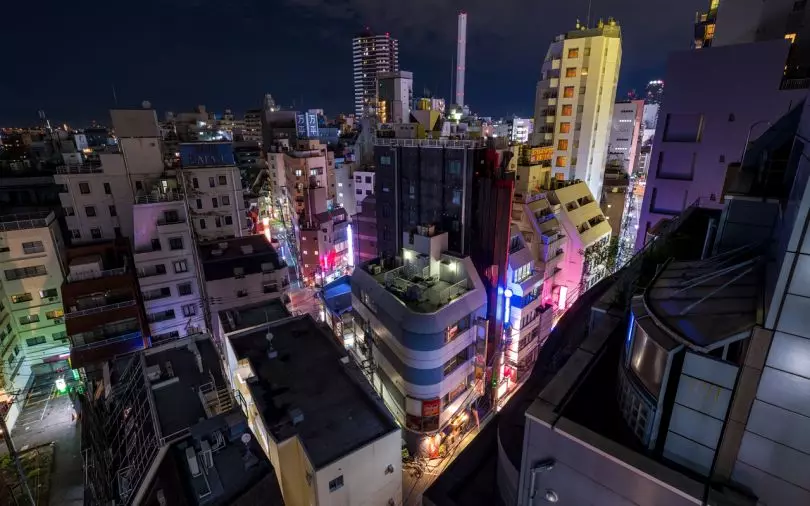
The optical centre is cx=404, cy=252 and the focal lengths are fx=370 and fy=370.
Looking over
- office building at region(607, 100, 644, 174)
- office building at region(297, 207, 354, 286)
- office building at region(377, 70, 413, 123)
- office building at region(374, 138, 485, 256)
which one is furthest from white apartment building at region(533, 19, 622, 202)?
office building at region(377, 70, 413, 123)

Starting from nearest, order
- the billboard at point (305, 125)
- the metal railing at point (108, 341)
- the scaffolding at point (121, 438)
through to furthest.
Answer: the scaffolding at point (121, 438) < the metal railing at point (108, 341) < the billboard at point (305, 125)

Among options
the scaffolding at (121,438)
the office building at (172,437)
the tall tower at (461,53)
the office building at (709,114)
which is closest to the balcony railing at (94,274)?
the office building at (172,437)

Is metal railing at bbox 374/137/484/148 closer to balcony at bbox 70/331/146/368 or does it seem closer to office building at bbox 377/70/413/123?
balcony at bbox 70/331/146/368

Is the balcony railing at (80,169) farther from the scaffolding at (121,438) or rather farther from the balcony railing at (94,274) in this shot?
the scaffolding at (121,438)

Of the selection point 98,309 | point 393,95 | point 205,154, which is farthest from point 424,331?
point 393,95

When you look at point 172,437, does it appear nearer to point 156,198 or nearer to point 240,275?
point 240,275
